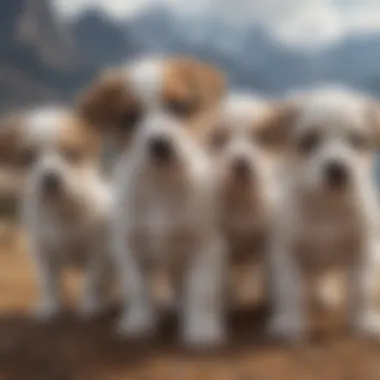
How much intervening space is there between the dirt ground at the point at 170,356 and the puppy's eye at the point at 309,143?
0.37 m

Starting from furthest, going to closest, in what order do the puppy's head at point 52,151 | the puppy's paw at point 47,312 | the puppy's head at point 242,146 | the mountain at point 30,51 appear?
the mountain at point 30,51 < the puppy's paw at point 47,312 < the puppy's head at point 52,151 < the puppy's head at point 242,146

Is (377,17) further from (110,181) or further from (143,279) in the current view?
(143,279)

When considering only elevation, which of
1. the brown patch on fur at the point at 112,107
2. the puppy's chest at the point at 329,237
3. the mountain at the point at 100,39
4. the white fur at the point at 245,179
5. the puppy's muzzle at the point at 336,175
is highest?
the mountain at the point at 100,39

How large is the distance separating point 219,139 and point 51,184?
0.37 m

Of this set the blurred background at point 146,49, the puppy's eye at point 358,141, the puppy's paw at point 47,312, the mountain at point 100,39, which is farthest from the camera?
the mountain at point 100,39

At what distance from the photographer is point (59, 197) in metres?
2.11

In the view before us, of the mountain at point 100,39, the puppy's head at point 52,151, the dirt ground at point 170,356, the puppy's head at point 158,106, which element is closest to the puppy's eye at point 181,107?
the puppy's head at point 158,106

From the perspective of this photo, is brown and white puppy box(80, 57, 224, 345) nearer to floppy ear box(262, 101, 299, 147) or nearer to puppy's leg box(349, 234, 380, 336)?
floppy ear box(262, 101, 299, 147)

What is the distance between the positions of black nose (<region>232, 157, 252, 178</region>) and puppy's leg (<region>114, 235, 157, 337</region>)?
270 millimetres

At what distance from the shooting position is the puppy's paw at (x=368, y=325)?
6.22 feet

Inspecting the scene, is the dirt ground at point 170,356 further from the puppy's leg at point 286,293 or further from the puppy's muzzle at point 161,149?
the puppy's muzzle at point 161,149

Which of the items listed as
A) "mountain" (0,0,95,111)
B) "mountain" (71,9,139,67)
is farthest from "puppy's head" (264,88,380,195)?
"mountain" (0,0,95,111)

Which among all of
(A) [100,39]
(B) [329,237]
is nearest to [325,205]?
(B) [329,237]

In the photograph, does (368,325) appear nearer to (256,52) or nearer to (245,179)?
(245,179)
